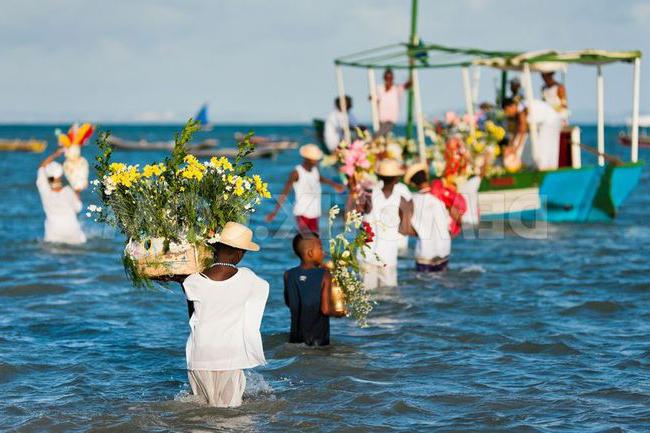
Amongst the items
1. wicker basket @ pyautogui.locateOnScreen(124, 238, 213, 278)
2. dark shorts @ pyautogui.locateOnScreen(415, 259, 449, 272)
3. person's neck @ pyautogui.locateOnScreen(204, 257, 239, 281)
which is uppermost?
wicker basket @ pyautogui.locateOnScreen(124, 238, 213, 278)

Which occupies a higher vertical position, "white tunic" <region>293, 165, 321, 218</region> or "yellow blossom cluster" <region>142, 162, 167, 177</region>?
"yellow blossom cluster" <region>142, 162, 167, 177</region>

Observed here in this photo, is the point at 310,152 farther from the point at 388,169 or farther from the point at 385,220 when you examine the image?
the point at 385,220

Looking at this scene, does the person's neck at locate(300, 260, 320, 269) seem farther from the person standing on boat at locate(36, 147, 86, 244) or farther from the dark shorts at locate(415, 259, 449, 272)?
the person standing on boat at locate(36, 147, 86, 244)

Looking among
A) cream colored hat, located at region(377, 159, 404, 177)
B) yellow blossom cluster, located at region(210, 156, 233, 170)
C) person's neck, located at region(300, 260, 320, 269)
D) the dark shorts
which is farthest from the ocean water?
cream colored hat, located at region(377, 159, 404, 177)

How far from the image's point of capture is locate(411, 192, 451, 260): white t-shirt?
13555mm

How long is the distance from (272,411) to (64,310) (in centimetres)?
565

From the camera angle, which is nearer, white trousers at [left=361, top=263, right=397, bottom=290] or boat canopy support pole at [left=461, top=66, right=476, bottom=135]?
white trousers at [left=361, top=263, right=397, bottom=290]

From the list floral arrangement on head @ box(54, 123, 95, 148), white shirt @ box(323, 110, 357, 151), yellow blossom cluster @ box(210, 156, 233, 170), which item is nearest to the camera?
yellow blossom cluster @ box(210, 156, 233, 170)

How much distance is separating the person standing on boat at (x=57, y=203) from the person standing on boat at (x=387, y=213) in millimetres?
5625

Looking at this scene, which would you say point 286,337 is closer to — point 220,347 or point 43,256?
point 220,347

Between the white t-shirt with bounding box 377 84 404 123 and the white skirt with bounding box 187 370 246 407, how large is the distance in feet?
49.7

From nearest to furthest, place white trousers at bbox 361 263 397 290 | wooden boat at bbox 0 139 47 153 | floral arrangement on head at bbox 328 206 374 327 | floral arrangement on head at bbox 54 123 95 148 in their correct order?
floral arrangement on head at bbox 328 206 374 327 < white trousers at bbox 361 263 397 290 < floral arrangement on head at bbox 54 123 95 148 < wooden boat at bbox 0 139 47 153

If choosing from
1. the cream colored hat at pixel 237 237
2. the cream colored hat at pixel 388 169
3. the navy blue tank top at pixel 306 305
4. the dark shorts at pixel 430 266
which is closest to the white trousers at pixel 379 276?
the dark shorts at pixel 430 266

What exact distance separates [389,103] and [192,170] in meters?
15.3
